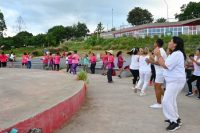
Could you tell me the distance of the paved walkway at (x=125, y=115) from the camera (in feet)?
24.8

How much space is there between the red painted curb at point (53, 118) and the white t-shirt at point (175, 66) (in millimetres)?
2230

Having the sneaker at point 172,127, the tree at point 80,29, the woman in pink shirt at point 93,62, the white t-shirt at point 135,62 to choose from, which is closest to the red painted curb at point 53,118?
the sneaker at point 172,127

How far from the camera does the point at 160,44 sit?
9.13 metres

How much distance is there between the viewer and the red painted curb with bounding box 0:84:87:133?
5918 millimetres

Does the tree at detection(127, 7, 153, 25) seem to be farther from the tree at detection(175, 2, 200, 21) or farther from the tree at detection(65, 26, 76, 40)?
the tree at detection(65, 26, 76, 40)

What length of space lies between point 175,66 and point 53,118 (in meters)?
2.50

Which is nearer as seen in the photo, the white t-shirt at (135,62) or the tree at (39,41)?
the white t-shirt at (135,62)

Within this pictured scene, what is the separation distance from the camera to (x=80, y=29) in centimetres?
10338

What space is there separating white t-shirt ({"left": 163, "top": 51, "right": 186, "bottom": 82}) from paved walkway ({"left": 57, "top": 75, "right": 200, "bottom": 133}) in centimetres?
104

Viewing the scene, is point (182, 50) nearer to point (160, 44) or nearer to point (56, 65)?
point (160, 44)

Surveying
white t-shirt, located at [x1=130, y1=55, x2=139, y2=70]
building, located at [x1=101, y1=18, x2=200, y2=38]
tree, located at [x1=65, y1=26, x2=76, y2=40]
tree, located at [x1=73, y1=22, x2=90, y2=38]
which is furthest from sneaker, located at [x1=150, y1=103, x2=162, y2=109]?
tree, located at [x1=73, y1=22, x2=90, y2=38]

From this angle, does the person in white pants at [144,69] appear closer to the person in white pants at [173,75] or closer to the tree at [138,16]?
the person in white pants at [173,75]

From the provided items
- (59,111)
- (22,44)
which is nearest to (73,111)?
(59,111)

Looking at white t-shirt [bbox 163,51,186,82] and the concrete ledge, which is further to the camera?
white t-shirt [bbox 163,51,186,82]
